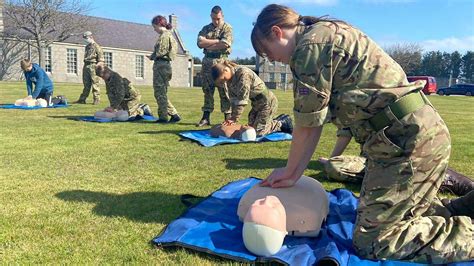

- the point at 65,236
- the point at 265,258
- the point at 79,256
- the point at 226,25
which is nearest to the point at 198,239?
the point at 265,258

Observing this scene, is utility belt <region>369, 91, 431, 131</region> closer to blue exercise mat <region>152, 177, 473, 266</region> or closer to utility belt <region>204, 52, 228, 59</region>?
blue exercise mat <region>152, 177, 473, 266</region>

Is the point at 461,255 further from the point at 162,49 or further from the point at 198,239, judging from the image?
the point at 162,49

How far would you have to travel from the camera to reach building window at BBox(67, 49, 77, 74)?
155 ft

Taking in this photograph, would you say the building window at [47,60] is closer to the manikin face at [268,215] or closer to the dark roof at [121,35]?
the dark roof at [121,35]

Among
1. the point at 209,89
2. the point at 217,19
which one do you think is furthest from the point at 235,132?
the point at 217,19

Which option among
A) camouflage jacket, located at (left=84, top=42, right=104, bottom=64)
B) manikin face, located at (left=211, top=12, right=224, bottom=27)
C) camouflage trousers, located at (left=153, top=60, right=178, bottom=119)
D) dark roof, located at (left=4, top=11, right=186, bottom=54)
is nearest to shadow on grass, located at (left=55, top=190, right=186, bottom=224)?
manikin face, located at (left=211, top=12, right=224, bottom=27)

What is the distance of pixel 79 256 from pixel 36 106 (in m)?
12.3

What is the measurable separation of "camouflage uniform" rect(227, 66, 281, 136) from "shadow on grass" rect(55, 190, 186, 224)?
3.87m

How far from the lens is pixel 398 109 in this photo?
119 inches

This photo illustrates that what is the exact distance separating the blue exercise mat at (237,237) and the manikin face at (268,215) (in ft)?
0.68

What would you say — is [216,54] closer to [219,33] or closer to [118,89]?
[219,33]

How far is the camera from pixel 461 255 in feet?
9.76

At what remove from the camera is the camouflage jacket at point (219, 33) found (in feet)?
31.6

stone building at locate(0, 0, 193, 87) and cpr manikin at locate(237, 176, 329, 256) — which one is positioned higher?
stone building at locate(0, 0, 193, 87)
